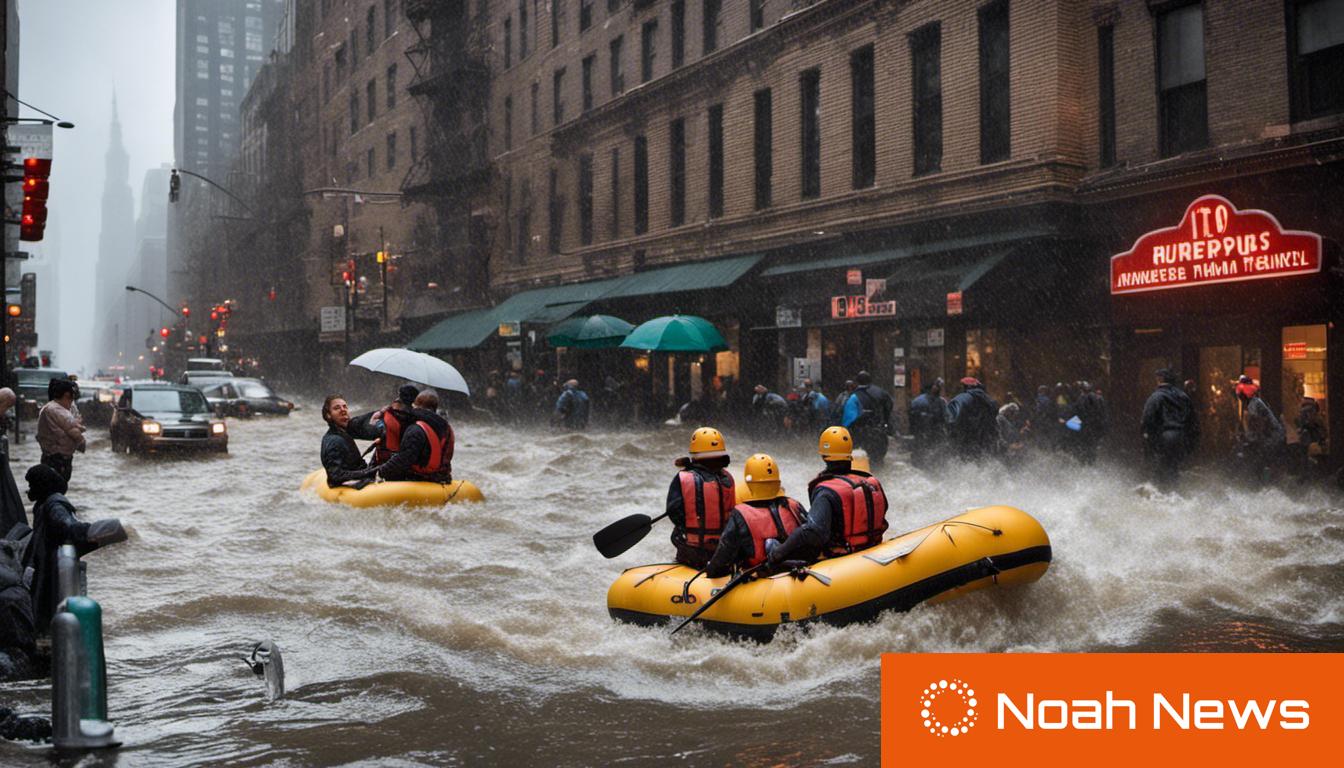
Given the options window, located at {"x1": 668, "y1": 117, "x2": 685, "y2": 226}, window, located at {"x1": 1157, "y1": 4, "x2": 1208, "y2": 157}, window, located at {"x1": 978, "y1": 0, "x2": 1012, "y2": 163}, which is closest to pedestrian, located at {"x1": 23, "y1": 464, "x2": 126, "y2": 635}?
window, located at {"x1": 1157, "y1": 4, "x2": 1208, "y2": 157}

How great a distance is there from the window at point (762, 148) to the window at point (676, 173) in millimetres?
3454

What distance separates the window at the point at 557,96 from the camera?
37781 millimetres

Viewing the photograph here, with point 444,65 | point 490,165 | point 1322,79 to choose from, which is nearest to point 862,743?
point 1322,79

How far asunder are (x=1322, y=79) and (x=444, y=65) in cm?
3492

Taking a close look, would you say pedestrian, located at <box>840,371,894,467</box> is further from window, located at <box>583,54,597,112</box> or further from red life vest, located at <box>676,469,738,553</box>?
window, located at <box>583,54,597,112</box>

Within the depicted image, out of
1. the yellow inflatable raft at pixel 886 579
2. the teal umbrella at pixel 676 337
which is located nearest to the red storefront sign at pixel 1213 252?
the teal umbrella at pixel 676 337

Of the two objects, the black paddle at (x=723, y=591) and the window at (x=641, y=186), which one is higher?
the window at (x=641, y=186)

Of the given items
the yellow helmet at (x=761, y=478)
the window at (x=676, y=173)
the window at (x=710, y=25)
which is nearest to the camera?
the yellow helmet at (x=761, y=478)

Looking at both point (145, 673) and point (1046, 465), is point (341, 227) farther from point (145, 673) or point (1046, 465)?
point (145, 673)

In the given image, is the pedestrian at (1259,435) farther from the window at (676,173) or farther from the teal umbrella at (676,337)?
the window at (676,173)

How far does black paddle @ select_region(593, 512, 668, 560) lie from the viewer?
909cm

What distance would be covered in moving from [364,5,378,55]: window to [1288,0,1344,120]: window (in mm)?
46142

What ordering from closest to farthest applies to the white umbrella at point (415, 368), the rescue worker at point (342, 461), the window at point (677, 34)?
1. the rescue worker at point (342, 461)
2. the white umbrella at point (415, 368)
3. the window at point (677, 34)

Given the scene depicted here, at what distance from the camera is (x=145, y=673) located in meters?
8.31
